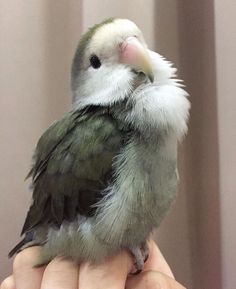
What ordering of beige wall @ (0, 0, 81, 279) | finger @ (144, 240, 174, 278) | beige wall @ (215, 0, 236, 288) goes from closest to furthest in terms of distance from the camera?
finger @ (144, 240, 174, 278) → beige wall @ (215, 0, 236, 288) → beige wall @ (0, 0, 81, 279)

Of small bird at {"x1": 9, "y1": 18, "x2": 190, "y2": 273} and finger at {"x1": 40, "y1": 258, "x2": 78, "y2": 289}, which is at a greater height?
small bird at {"x1": 9, "y1": 18, "x2": 190, "y2": 273}

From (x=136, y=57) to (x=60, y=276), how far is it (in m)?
0.33

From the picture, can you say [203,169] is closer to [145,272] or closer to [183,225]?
[183,225]

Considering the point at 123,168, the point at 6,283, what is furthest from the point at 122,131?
the point at 6,283

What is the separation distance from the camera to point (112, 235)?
70 cm

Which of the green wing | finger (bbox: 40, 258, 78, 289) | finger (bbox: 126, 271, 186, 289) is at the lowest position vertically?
finger (bbox: 126, 271, 186, 289)

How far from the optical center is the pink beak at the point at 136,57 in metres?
0.71

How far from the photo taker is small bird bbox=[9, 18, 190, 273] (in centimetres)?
70

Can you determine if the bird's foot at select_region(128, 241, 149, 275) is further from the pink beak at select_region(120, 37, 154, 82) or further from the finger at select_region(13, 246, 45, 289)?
the pink beak at select_region(120, 37, 154, 82)

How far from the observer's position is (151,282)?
0.71m

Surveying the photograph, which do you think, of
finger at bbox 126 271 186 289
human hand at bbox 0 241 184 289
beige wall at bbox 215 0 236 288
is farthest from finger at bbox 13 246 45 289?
beige wall at bbox 215 0 236 288

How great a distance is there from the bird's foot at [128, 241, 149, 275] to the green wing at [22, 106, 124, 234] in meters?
0.09

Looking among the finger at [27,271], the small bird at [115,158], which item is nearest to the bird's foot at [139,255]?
the small bird at [115,158]

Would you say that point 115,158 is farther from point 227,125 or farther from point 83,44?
point 227,125
